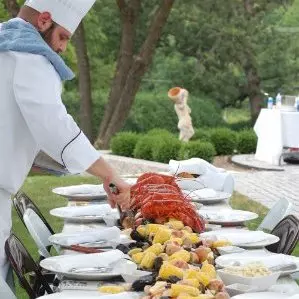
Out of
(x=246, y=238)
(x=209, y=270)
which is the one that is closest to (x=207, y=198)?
(x=246, y=238)

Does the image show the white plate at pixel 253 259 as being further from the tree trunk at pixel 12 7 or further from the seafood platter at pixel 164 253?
the tree trunk at pixel 12 7

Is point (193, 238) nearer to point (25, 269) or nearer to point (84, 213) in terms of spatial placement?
point (25, 269)

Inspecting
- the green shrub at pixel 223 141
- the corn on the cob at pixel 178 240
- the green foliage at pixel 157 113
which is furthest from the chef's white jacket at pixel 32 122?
the green foliage at pixel 157 113

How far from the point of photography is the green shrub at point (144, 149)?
15.1 meters

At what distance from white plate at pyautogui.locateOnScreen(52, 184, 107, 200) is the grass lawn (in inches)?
34.7

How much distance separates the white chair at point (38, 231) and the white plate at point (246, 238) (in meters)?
0.73

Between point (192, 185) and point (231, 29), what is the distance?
1958 centimetres

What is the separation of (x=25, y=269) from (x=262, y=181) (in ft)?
30.5

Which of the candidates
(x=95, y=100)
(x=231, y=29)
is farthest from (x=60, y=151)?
(x=95, y=100)

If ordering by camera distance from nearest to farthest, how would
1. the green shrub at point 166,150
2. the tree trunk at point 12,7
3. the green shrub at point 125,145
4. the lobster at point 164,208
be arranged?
the lobster at point 164,208 < the green shrub at point 166,150 < the green shrub at point 125,145 < the tree trunk at point 12,7

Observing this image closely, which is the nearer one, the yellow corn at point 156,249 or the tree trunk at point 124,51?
the yellow corn at point 156,249

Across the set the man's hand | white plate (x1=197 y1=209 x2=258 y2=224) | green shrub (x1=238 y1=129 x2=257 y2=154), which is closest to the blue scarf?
the man's hand

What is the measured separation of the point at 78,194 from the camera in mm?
5570

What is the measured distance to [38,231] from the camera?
452cm
